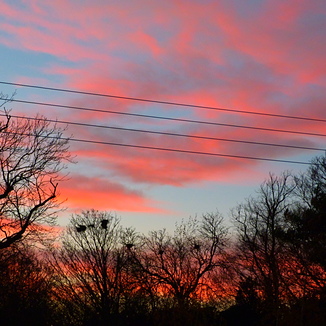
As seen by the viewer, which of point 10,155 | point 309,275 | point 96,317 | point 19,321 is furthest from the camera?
point 309,275

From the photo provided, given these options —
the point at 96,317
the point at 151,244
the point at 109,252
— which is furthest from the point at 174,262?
the point at 96,317

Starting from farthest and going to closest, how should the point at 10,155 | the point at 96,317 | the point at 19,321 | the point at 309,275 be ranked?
the point at 309,275 < the point at 96,317 < the point at 19,321 < the point at 10,155

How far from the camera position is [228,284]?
61.2 meters

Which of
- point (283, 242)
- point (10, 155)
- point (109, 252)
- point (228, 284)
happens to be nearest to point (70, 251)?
point (109, 252)

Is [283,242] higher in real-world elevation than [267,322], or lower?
higher

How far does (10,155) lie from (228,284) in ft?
109

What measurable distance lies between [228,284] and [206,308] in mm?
27836

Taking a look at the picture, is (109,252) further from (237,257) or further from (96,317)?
(96,317)

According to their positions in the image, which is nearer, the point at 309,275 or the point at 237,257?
the point at 309,275

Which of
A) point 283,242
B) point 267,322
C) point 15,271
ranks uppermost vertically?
point 283,242

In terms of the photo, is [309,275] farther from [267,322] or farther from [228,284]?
[267,322]

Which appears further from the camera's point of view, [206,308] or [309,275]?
[309,275]

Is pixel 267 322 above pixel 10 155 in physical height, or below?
below

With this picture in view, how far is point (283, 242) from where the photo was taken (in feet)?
179
